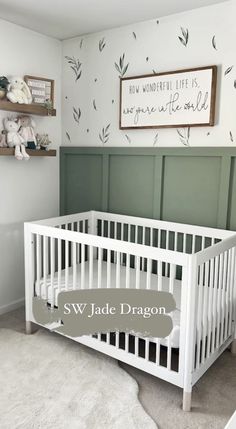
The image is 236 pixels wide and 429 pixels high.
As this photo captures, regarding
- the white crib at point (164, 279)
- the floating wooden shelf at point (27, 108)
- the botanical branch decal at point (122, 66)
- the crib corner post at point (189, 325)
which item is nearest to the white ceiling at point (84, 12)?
the botanical branch decal at point (122, 66)

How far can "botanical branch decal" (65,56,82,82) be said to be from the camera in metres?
3.01

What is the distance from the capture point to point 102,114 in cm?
294

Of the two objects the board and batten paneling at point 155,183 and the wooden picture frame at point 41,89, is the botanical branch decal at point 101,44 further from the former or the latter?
the board and batten paneling at point 155,183

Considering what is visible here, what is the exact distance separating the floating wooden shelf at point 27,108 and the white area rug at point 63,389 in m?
1.57

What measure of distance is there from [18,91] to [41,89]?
0.29 metres

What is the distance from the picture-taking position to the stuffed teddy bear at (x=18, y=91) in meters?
2.61

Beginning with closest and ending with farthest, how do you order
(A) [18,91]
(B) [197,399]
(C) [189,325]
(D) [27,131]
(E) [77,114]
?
(C) [189,325], (B) [197,399], (A) [18,91], (D) [27,131], (E) [77,114]

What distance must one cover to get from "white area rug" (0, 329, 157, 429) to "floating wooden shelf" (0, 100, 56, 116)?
1.57 meters

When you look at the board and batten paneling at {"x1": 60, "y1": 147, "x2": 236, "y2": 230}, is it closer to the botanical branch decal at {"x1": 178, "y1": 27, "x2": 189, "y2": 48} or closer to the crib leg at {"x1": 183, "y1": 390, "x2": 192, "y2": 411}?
the botanical branch decal at {"x1": 178, "y1": 27, "x2": 189, "y2": 48}

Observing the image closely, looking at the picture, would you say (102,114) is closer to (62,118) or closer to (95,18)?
(62,118)

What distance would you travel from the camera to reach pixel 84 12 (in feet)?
8.13

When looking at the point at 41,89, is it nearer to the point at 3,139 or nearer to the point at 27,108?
the point at 27,108

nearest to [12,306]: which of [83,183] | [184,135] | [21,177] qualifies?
[21,177]

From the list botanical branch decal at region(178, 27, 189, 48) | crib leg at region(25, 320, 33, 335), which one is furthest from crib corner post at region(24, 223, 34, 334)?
botanical branch decal at region(178, 27, 189, 48)
